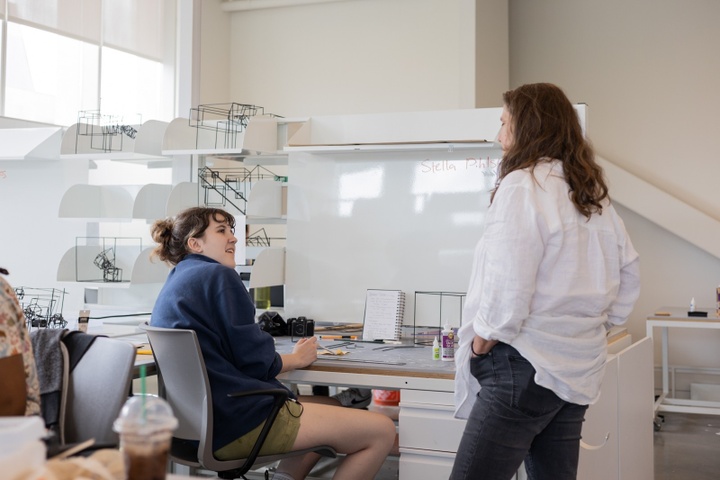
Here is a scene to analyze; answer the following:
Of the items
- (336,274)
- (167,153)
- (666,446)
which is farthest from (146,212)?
(666,446)

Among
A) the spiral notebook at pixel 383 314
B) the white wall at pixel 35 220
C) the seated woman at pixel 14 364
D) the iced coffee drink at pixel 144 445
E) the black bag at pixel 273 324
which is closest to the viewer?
the iced coffee drink at pixel 144 445

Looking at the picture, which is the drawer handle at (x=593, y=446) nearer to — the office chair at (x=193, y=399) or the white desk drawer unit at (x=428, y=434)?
the white desk drawer unit at (x=428, y=434)

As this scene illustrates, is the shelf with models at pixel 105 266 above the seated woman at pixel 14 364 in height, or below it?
above

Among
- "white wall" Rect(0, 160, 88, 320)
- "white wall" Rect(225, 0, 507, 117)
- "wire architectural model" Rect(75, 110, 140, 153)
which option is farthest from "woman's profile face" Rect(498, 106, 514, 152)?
"white wall" Rect(225, 0, 507, 117)

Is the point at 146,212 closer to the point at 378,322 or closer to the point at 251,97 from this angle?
the point at 378,322

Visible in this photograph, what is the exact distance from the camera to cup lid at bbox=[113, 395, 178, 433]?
0.94m

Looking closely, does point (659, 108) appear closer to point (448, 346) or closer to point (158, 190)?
point (158, 190)

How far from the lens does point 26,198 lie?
173 inches

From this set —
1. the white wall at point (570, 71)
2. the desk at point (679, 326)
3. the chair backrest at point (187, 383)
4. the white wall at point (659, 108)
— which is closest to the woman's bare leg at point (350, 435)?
the chair backrest at point (187, 383)

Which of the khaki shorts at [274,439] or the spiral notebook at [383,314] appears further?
the spiral notebook at [383,314]

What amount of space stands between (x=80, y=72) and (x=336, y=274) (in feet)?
10.8

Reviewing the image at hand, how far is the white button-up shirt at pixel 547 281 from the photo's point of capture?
1764 mm

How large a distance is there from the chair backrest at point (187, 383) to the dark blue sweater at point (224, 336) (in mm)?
42

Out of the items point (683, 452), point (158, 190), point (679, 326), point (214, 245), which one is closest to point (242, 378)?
point (214, 245)
